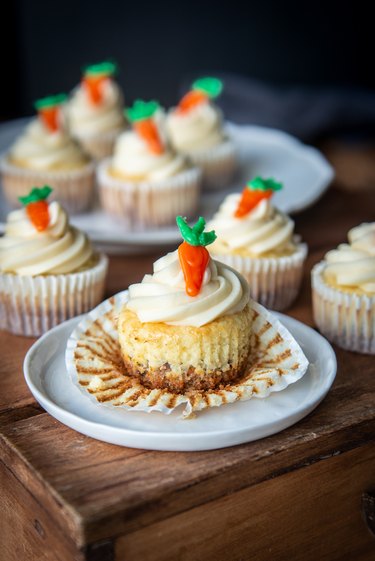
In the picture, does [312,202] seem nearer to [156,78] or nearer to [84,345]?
[84,345]

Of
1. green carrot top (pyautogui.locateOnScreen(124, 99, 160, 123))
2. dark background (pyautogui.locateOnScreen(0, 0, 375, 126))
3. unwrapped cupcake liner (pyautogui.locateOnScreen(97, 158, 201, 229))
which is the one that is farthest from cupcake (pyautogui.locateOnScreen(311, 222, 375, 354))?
dark background (pyautogui.locateOnScreen(0, 0, 375, 126))

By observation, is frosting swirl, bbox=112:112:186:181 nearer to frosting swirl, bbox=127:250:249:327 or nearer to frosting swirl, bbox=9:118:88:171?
frosting swirl, bbox=9:118:88:171

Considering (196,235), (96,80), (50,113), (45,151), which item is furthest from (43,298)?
(96,80)

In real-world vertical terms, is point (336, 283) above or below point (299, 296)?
above

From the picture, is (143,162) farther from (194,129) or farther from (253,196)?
(253,196)

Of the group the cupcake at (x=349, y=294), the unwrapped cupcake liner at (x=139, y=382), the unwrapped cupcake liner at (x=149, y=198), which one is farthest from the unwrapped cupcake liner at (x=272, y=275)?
the unwrapped cupcake liner at (x=149, y=198)

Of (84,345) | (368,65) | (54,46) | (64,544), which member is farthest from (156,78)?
(64,544)

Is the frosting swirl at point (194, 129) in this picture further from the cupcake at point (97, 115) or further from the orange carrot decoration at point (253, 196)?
the orange carrot decoration at point (253, 196)
